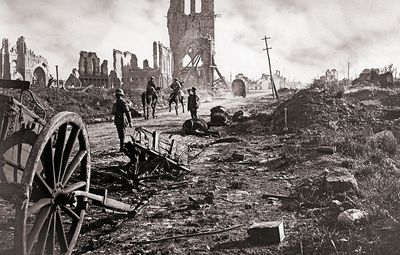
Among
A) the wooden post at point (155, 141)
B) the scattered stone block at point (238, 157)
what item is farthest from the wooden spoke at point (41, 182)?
the scattered stone block at point (238, 157)

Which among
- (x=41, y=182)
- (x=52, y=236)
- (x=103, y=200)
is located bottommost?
(x=52, y=236)

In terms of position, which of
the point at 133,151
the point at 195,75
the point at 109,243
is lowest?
the point at 109,243

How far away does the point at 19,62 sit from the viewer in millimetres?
42188

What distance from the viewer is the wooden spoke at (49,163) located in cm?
316

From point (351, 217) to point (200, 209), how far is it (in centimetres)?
223

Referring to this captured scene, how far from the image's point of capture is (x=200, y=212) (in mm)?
5801

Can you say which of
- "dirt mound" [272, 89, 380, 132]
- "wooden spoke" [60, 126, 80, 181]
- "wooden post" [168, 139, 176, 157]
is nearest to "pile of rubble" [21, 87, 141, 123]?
"dirt mound" [272, 89, 380, 132]

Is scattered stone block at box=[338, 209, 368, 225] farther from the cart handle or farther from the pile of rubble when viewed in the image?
the pile of rubble

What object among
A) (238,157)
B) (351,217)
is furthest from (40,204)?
(238,157)

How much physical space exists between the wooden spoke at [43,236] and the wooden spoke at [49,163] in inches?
12.0

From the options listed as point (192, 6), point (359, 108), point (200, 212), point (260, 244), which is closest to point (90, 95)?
point (359, 108)

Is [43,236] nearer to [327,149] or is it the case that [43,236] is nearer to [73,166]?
[73,166]

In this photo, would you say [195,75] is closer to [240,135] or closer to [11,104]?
[240,135]

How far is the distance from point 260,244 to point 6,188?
2.96 meters
